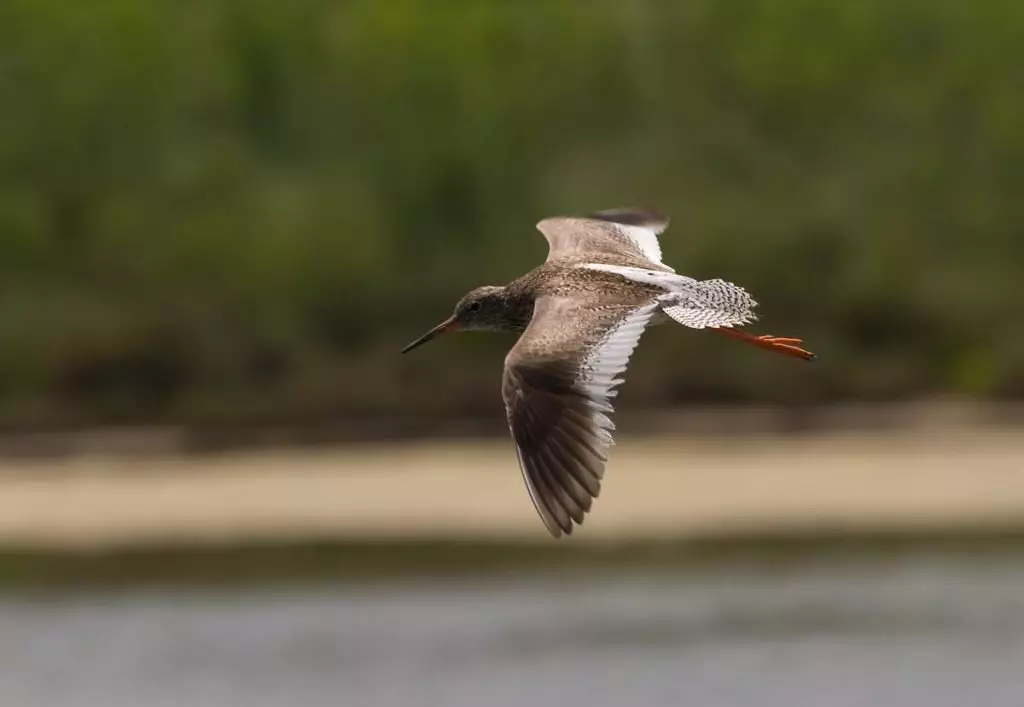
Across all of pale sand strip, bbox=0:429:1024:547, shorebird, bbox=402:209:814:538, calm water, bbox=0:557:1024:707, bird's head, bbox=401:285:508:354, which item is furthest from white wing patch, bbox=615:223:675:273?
pale sand strip, bbox=0:429:1024:547

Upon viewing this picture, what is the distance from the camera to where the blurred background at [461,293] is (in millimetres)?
26219

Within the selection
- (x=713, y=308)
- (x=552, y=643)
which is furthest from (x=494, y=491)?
(x=713, y=308)

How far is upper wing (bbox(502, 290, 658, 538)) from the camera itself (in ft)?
27.0

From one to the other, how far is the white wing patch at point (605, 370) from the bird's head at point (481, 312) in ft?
3.77

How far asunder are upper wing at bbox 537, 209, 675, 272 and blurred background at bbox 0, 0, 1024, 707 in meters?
11.8

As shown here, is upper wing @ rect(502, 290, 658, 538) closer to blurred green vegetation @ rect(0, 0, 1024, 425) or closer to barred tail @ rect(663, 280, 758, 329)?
barred tail @ rect(663, 280, 758, 329)

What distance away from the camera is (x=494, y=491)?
29.9 m

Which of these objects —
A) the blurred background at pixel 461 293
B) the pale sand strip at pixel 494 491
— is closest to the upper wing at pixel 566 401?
the blurred background at pixel 461 293

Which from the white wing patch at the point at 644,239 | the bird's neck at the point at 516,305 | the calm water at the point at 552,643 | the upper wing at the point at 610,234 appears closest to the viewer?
the bird's neck at the point at 516,305

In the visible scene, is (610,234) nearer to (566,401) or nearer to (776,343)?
(776,343)

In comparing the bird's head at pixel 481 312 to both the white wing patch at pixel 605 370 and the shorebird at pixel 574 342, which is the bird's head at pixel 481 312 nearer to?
the shorebird at pixel 574 342

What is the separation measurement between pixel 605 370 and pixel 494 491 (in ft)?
70.5

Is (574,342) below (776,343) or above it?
above

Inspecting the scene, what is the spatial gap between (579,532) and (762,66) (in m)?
11.4
